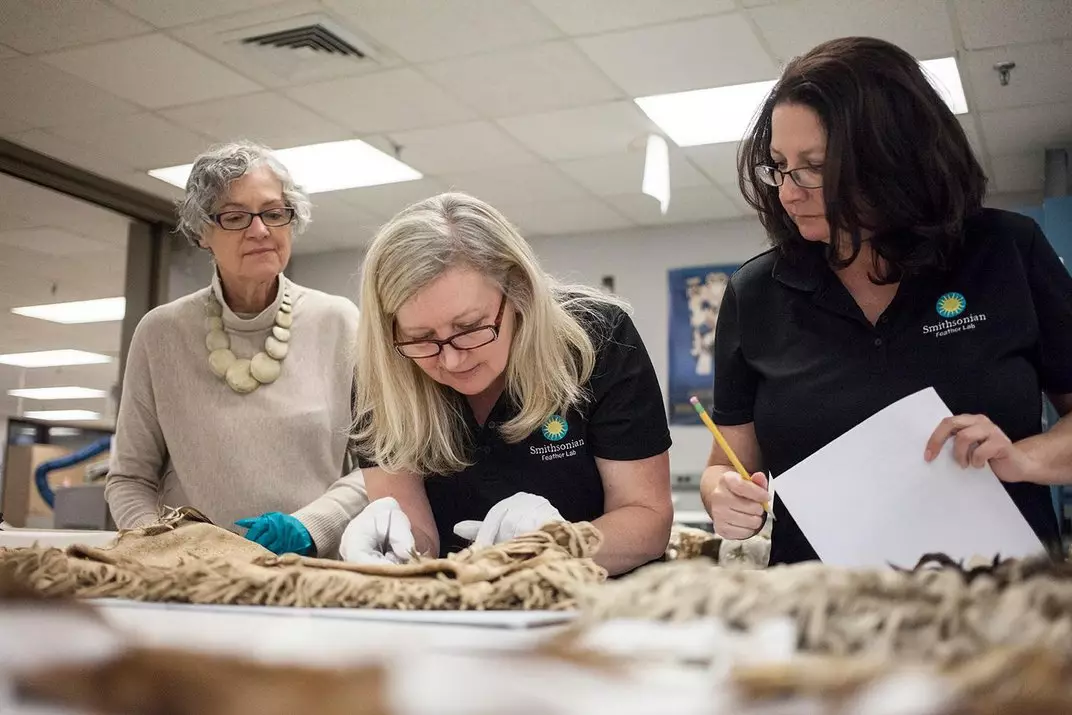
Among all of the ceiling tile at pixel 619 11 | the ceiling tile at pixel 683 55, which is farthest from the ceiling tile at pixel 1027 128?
the ceiling tile at pixel 619 11

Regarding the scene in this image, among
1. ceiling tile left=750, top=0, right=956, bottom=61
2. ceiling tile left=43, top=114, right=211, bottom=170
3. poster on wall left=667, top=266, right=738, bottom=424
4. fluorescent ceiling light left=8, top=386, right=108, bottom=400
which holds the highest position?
ceiling tile left=43, top=114, right=211, bottom=170

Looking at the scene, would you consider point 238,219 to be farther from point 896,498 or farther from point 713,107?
point 713,107

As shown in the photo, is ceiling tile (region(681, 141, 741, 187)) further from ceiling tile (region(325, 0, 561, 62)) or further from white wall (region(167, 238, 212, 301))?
white wall (region(167, 238, 212, 301))

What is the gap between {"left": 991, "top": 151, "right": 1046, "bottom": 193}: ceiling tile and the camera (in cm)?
492

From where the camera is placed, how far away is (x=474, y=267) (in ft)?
3.95

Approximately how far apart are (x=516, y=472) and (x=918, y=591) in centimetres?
87

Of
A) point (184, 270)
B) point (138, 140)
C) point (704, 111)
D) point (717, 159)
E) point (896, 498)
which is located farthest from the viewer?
point (184, 270)

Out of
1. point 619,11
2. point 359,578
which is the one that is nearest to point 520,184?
point 619,11

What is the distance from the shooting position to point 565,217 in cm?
609

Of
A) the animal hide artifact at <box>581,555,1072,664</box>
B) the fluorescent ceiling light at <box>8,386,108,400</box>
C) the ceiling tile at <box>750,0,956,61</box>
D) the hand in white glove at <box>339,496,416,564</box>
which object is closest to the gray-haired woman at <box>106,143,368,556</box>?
the hand in white glove at <box>339,496,416,564</box>

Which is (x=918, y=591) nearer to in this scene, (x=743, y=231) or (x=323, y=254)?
(x=743, y=231)

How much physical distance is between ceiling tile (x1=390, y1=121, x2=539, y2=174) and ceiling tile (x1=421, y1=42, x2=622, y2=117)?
0.26m

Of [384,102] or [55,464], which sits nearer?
[384,102]

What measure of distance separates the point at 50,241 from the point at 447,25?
11.9 ft
